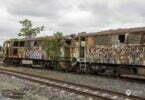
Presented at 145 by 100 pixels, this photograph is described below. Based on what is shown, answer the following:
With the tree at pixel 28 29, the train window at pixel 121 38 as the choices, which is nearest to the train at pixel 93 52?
the train window at pixel 121 38

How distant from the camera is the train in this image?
68.8ft

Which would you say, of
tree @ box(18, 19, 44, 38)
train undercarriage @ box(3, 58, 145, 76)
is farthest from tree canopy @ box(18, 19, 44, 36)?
train undercarriage @ box(3, 58, 145, 76)

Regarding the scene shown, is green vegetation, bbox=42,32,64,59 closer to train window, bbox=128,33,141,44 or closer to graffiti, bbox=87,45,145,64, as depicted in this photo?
graffiti, bbox=87,45,145,64

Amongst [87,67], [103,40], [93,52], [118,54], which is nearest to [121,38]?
[118,54]

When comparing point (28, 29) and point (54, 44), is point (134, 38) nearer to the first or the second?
point (54, 44)

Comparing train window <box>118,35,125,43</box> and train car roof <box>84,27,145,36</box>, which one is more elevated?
train car roof <box>84,27,145,36</box>

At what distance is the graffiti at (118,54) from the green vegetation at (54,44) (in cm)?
463

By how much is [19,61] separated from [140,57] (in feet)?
67.8

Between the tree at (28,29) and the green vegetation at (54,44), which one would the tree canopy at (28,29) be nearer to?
the tree at (28,29)

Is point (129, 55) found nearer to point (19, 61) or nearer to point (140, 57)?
point (140, 57)

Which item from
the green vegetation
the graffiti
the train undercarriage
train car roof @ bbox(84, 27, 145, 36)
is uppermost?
train car roof @ bbox(84, 27, 145, 36)

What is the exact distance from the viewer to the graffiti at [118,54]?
20609 millimetres

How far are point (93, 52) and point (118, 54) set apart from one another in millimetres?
2856

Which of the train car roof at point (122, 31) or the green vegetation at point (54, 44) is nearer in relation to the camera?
the train car roof at point (122, 31)
